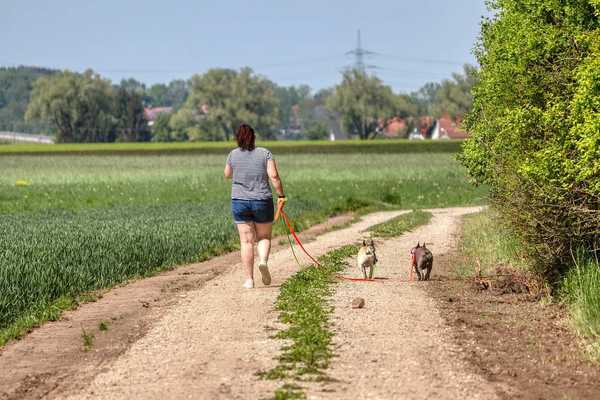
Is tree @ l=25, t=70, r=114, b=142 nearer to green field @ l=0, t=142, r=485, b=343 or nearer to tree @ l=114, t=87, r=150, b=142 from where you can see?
tree @ l=114, t=87, r=150, b=142

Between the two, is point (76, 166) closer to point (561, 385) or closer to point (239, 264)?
point (239, 264)

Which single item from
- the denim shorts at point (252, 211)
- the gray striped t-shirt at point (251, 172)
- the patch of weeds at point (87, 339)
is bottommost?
the patch of weeds at point (87, 339)

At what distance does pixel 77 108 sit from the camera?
15750 centimetres

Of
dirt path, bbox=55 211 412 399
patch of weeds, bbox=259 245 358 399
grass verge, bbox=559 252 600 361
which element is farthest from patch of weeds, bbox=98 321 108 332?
grass verge, bbox=559 252 600 361

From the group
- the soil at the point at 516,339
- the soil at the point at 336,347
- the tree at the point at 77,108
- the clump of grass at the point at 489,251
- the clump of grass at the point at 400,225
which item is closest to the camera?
the soil at the point at 336,347

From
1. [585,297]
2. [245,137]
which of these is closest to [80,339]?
[245,137]

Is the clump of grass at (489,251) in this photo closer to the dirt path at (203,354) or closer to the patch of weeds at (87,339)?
the dirt path at (203,354)

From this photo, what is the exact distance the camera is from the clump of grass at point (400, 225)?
26.2 meters

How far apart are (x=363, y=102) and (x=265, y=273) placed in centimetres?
16174

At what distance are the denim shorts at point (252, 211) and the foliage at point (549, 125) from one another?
3587mm

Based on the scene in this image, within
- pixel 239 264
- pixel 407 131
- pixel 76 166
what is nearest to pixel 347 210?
pixel 239 264

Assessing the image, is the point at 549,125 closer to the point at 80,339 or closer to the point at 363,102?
the point at 80,339

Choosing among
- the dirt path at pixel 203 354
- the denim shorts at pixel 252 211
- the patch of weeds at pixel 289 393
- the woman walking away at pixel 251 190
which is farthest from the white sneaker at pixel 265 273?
the patch of weeds at pixel 289 393

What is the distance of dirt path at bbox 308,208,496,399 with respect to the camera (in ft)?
31.2
